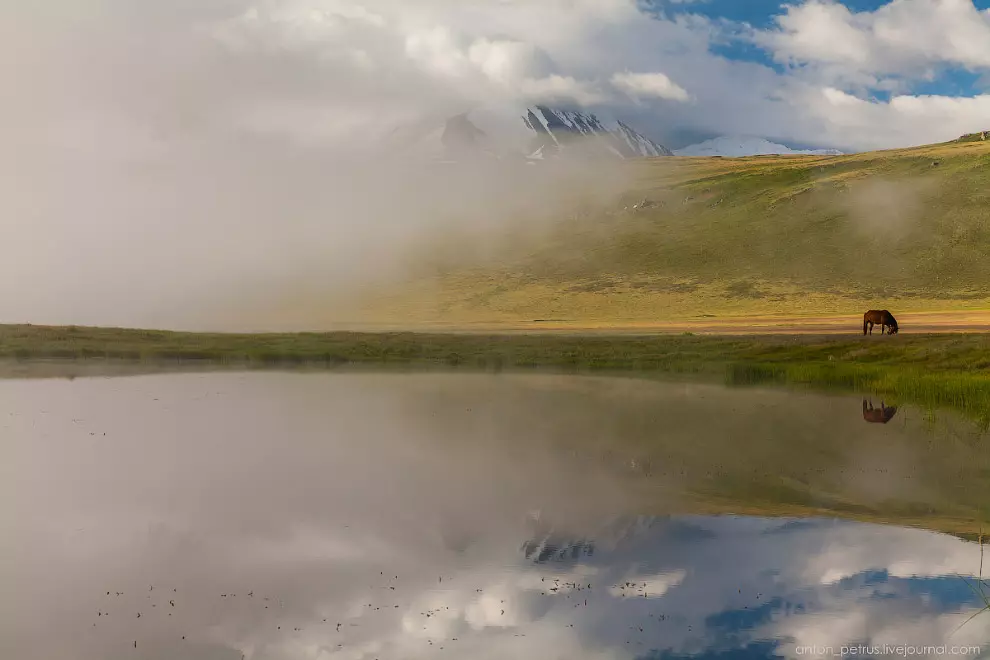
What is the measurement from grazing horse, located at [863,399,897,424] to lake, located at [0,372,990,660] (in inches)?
11.8

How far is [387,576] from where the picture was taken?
15.7 metres

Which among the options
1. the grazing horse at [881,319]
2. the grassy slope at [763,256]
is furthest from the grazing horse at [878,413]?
the grassy slope at [763,256]

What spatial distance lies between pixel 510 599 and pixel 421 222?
167 metres

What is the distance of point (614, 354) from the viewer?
5944 centimetres

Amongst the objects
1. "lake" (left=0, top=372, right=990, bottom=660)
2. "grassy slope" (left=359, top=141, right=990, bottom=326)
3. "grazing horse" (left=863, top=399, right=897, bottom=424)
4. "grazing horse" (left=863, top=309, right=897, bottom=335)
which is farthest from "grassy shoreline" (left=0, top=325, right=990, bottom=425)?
"grassy slope" (left=359, top=141, right=990, bottom=326)

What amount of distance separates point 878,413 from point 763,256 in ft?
314

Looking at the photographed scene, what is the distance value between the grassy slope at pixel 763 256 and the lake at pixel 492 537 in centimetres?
7279

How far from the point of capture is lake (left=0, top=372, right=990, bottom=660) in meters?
13.1

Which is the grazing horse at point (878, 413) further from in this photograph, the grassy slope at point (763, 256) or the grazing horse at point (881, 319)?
the grassy slope at point (763, 256)

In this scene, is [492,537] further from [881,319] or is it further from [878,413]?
[881,319]

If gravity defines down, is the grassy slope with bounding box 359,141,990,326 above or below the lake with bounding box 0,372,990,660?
above

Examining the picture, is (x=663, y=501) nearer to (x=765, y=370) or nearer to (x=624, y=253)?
(x=765, y=370)

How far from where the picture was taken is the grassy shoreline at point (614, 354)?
4194 centimetres

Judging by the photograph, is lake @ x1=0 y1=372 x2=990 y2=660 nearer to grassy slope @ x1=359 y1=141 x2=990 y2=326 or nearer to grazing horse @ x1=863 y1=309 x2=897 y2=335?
grazing horse @ x1=863 y1=309 x2=897 y2=335
